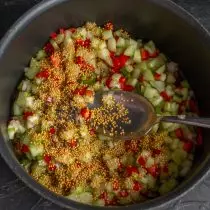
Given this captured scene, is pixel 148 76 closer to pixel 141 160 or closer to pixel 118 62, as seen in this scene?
pixel 118 62

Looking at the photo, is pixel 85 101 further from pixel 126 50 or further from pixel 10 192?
pixel 10 192

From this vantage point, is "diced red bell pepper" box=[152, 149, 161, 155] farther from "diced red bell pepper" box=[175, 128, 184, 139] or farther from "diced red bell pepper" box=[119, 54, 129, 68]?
"diced red bell pepper" box=[119, 54, 129, 68]

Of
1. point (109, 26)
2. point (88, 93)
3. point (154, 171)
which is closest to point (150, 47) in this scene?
point (109, 26)

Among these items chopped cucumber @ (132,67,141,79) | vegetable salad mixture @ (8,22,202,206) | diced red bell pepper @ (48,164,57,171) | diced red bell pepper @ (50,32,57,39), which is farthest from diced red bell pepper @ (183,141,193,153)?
diced red bell pepper @ (50,32,57,39)

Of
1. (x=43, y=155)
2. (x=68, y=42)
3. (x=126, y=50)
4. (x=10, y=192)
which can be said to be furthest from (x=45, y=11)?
Answer: (x=10, y=192)

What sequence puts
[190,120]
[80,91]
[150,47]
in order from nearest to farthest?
[190,120]
[80,91]
[150,47]

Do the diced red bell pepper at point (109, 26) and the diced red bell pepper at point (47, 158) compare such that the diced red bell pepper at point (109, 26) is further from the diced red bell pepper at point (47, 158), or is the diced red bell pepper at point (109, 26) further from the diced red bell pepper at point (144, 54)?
the diced red bell pepper at point (47, 158)
